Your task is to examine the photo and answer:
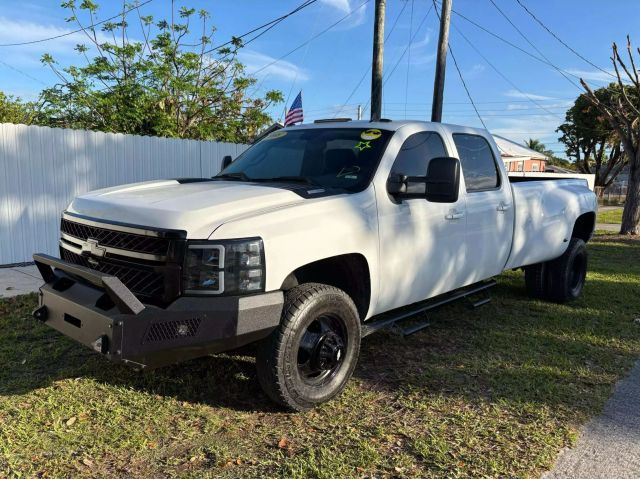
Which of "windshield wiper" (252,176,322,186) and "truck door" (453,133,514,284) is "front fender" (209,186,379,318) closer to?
"windshield wiper" (252,176,322,186)

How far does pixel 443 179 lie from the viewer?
3.81 m

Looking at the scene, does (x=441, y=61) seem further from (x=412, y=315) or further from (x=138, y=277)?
(x=138, y=277)

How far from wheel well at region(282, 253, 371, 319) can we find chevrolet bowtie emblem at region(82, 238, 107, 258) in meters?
1.21

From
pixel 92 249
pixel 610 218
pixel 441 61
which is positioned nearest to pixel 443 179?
pixel 92 249

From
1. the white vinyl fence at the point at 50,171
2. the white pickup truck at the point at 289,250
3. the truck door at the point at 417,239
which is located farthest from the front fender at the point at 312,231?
the white vinyl fence at the point at 50,171

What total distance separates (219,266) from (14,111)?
1646 cm

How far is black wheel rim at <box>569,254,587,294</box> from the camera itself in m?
6.79

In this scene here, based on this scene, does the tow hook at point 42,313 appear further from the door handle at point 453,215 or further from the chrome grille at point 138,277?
the door handle at point 453,215

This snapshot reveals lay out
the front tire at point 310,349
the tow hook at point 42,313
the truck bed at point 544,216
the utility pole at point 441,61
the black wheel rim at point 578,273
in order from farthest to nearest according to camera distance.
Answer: the utility pole at point 441,61 < the black wheel rim at point 578,273 < the truck bed at point 544,216 < the tow hook at point 42,313 < the front tire at point 310,349

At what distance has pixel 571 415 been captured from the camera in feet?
11.9

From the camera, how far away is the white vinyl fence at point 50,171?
26.5 feet

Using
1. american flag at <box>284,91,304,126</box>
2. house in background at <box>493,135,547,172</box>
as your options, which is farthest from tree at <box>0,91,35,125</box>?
house in background at <box>493,135,547,172</box>

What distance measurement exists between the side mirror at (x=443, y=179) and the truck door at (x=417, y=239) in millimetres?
224

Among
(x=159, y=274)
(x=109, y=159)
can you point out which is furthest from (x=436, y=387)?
(x=109, y=159)
